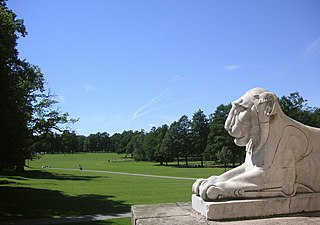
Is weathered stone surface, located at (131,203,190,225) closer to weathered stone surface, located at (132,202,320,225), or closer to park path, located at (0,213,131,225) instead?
weathered stone surface, located at (132,202,320,225)

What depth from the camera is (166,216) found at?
195 inches

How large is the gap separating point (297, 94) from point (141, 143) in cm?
5168

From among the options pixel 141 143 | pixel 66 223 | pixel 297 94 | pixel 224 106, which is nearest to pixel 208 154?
pixel 224 106

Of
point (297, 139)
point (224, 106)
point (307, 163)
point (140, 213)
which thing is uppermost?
point (224, 106)

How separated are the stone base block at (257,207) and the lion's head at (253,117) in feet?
3.09

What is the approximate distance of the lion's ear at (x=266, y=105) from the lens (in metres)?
5.16

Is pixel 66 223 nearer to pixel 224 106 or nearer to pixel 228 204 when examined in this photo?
pixel 228 204

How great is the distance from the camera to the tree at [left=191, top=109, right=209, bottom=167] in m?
70.3

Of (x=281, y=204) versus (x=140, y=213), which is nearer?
(x=281, y=204)

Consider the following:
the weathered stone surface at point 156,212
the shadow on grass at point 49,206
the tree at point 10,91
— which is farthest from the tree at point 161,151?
the weathered stone surface at point 156,212

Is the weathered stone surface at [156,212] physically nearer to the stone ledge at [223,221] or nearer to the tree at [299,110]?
the stone ledge at [223,221]

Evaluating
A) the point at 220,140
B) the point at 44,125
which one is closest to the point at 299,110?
the point at 220,140

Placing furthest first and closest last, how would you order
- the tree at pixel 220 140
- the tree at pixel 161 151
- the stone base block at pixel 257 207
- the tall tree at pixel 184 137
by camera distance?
the tree at pixel 161 151 < the tall tree at pixel 184 137 < the tree at pixel 220 140 < the stone base block at pixel 257 207

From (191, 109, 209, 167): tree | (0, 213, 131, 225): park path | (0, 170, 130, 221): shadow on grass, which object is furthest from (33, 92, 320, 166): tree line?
(0, 213, 131, 225): park path
